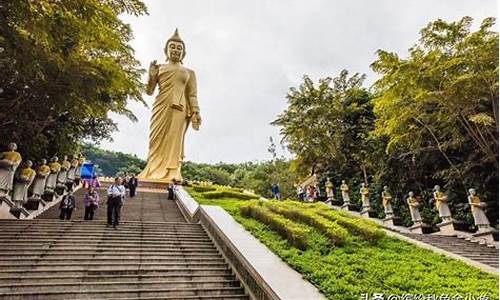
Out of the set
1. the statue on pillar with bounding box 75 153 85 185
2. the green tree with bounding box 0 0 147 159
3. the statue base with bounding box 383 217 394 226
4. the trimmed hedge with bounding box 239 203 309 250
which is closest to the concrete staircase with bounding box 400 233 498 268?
the statue base with bounding box 383 217 394 226

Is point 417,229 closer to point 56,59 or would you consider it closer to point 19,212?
point 19,212

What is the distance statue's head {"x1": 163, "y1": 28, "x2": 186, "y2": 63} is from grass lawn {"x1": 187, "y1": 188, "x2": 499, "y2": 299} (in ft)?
41.0

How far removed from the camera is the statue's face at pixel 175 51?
20062 millimetres

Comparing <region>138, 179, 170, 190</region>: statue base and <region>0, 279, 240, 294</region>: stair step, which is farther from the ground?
<region>138, 179, 170, 190</region>: statue base

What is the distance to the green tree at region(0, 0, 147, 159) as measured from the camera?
20.8ft

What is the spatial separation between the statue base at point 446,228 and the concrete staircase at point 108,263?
25.8ft

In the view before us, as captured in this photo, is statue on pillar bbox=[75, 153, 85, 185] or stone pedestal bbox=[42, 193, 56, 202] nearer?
stone pedestal bbox=[42, 193, 56, 202]

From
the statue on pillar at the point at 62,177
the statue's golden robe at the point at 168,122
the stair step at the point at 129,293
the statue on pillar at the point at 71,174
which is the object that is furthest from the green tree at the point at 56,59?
the statue's golden robe at the point at 168,122

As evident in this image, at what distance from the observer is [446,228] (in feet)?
43.2

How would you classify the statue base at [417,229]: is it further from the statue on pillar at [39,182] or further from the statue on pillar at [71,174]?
the statue on pillar at [71,174]

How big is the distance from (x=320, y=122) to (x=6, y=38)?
16.0 m

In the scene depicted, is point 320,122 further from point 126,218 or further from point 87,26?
point 87,26

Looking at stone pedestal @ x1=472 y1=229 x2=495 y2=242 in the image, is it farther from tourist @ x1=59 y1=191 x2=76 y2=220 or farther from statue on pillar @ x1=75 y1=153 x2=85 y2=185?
statue on pillar @ x1=75 y1=153 x2=85 y2=185

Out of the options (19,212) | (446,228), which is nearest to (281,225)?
(19,212)
